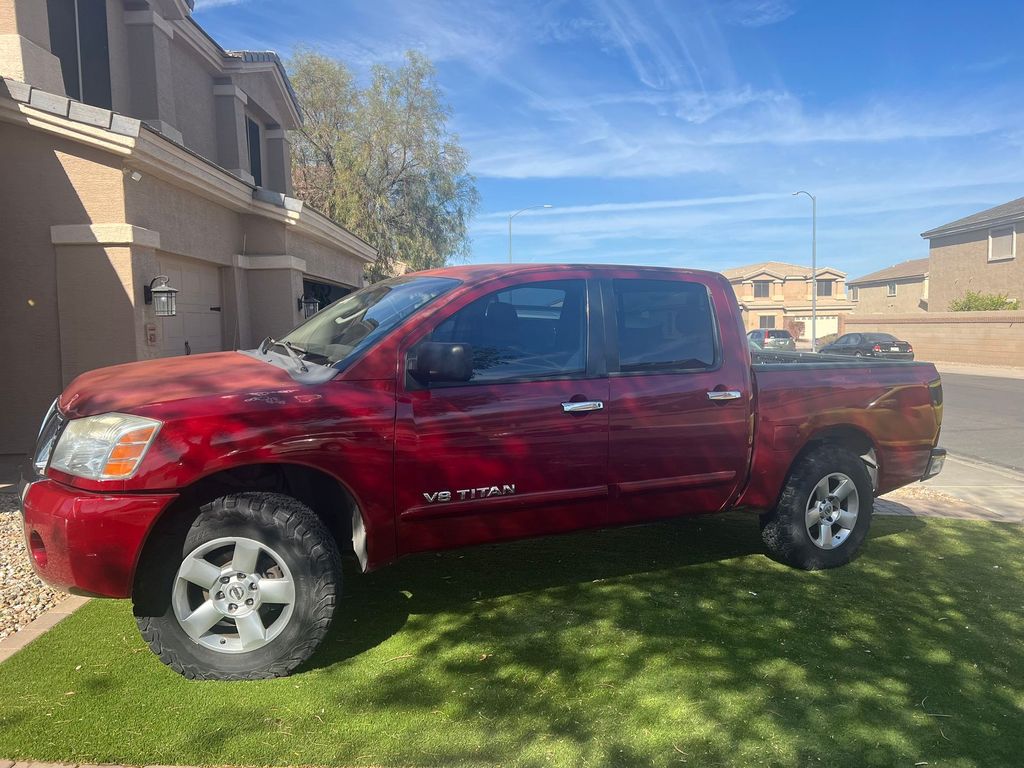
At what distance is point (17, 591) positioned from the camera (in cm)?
453

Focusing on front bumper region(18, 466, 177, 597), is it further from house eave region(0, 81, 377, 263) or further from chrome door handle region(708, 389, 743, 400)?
house eave region(0, 81, 377, 263)

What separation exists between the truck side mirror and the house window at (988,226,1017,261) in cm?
4675

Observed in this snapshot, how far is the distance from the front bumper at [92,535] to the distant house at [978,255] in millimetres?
47314

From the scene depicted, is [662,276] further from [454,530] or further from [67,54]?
[67,54]

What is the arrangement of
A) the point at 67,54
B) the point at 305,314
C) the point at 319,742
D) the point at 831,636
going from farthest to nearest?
the point at 305,314
the point at 67,54
the point at 831,636
the point at 319,742

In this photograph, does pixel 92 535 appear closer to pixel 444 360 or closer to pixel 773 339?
pixel 444 360

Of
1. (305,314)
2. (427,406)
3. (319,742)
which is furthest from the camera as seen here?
(305,314)

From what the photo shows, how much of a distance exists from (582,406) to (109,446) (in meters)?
2.28

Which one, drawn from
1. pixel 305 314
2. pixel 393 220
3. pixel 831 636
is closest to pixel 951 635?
pixel 831 636

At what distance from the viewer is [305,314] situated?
13078mm

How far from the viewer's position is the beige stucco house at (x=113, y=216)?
7840 mm

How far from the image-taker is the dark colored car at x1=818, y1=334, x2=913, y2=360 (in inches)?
1148

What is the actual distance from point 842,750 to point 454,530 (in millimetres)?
1971

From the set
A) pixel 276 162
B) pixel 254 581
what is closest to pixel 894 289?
pixel 276 162
